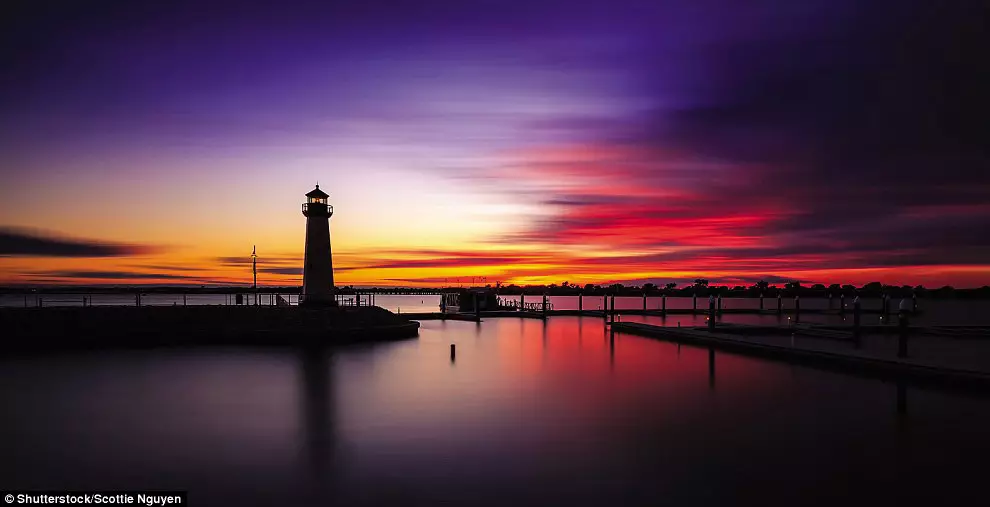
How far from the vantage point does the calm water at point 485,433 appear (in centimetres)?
1188

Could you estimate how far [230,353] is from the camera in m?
32.4

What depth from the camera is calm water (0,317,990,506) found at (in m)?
11.9

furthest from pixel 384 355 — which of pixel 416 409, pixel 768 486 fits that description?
pixel 768 486

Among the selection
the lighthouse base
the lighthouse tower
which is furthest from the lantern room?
the lighthouse base

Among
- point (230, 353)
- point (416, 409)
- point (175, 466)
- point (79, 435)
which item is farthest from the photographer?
point (230, 353)

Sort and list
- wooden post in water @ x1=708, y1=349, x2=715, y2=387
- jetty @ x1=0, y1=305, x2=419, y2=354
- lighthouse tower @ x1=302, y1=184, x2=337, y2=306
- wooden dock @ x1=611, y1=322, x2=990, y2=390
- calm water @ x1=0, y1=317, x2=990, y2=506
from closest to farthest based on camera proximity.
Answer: calm water @ x1=0, y1=317, x2=990, y2=506 → wooden dock @ x1=611, y1=322, x2=990, y2=390 → wooden post in water @ x1=708, y1=349, x2=715, y2=387 → jetty @ x1=0, y1=305, x2=419, y2=354 → lighthouse tower @ x1=302, y1=184, x2=337, y2=306

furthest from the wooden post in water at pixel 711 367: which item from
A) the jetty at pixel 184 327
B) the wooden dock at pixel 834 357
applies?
the jetty at pixel 184 327

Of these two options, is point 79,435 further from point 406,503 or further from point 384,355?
point 384,355

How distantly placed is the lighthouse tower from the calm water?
7338mm

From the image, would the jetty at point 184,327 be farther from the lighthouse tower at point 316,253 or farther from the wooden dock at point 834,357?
the wooden dock at point 834,357

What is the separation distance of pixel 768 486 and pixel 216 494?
1049cm

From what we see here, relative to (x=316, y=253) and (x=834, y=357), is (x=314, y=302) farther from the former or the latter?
(x=834, y=357)

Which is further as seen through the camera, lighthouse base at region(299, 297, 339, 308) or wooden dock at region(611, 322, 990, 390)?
lighthouse base at region(299, 297, 339, 308)

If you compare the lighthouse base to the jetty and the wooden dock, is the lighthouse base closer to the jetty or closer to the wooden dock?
the jetty
